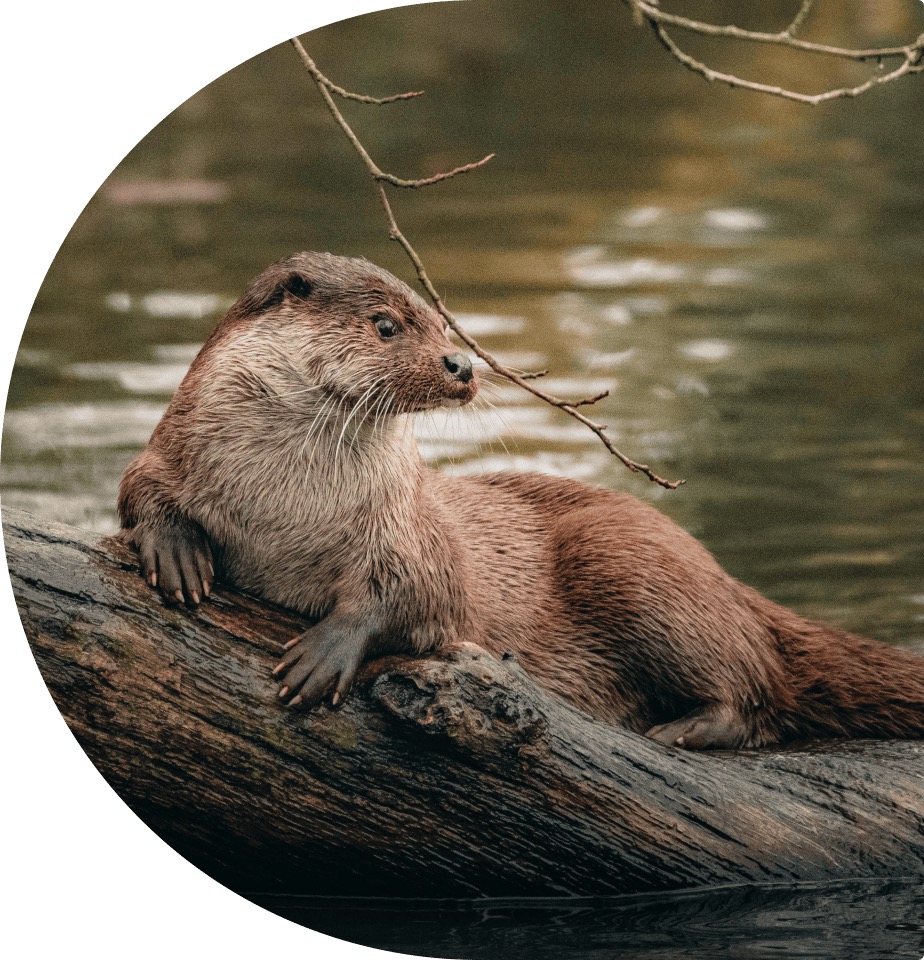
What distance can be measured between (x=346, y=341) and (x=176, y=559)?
64 centimetres

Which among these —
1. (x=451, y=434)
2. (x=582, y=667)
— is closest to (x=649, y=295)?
(x=451, y=434)

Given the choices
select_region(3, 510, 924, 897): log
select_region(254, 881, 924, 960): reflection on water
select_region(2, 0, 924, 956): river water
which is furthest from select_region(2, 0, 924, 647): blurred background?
select_region(254, 881, 924, 960): reflection on water

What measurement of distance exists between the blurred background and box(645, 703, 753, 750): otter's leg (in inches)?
12.9

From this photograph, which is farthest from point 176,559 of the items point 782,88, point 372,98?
point 782,88

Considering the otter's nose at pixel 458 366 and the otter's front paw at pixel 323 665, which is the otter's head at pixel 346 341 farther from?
the otter's front paw at pixel 323 665

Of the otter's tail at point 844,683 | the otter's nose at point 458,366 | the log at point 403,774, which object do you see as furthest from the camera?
the otter's tail at point 844,683

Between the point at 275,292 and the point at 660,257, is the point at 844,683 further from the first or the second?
the point at 275,292

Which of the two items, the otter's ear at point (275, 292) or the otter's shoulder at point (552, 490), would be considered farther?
the otter's shoulder at point (552, 490)

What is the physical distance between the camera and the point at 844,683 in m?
3.82

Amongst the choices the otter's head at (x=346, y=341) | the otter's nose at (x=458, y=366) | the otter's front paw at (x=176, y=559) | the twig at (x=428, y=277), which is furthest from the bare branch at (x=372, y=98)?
the otter's front paw at (x=176, y=559)

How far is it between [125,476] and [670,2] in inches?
67.9

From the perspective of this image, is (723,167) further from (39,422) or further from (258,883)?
(258,883)

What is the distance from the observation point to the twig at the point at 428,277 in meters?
3.44

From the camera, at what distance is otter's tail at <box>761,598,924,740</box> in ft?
12.5
